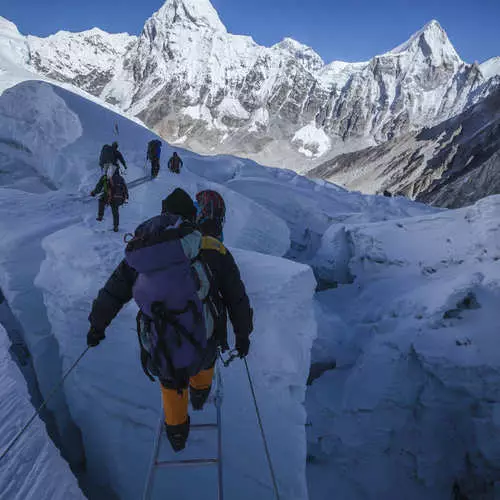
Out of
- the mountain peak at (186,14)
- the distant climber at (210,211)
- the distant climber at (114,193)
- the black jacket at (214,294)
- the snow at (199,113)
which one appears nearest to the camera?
the black jacket at (214,294)

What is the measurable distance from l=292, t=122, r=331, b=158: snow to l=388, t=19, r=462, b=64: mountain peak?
136 ft

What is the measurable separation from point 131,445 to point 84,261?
2.19 metres

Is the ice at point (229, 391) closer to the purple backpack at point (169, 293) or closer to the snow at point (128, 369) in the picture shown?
the snow at point (128, 369)

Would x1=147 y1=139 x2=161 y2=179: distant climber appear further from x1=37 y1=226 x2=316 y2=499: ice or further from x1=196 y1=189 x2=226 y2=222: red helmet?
x1=196 y1=189 x2=226 y2=222: red helmet

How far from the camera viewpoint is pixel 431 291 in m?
7.07

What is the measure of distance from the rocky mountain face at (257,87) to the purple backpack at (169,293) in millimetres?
86574

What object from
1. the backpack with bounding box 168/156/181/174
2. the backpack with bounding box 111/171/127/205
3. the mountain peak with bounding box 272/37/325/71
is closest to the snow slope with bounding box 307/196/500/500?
the backpack with bounding box 111/171/127/205

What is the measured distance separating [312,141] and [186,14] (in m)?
76.5

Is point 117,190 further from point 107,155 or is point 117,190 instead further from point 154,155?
point 154,155

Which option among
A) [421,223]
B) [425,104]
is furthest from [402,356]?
[425,104]

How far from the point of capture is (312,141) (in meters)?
94.6

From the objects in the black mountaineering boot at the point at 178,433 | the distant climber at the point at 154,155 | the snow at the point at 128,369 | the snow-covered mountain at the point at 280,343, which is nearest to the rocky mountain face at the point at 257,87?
the snow-covered mountain at the point at 280,343

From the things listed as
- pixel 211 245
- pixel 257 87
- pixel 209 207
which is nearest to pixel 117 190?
pixel 209 207

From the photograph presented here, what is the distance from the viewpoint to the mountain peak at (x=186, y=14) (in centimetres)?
12138
